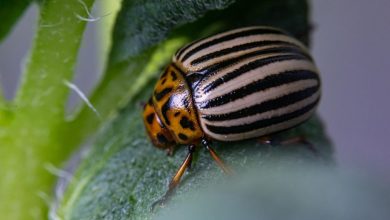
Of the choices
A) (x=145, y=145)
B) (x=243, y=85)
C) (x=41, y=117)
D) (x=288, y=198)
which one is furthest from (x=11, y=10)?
(x=288, y=198)

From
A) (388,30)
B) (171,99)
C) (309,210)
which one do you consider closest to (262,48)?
(171,99)

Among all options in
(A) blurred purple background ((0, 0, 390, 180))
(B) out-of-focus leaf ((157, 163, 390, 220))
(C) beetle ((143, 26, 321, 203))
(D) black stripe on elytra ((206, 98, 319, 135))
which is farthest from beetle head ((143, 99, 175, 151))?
(A) blurred purple background ((0, 0, 390, 180))

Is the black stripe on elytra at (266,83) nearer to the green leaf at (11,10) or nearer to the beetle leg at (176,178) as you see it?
the beetle leg at (176,178)

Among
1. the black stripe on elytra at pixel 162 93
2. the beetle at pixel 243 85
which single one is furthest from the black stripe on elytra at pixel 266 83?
the black stripe on elytra at pixel 162 93

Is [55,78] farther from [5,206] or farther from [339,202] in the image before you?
[339,202]

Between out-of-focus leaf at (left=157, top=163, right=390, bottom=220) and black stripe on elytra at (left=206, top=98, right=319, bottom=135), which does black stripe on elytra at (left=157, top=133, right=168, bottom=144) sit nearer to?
black stripe on elytra at (left=206, top=98, right=319, bottom=135)

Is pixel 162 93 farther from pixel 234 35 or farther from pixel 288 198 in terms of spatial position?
pixel 288 198
